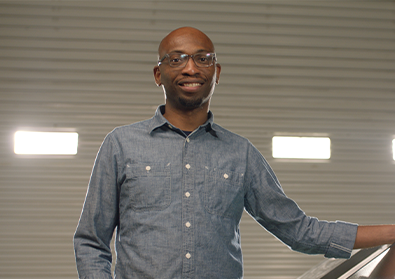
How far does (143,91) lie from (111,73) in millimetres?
402

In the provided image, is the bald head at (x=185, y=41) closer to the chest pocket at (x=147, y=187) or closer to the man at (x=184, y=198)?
the man at (x=184, y=198)

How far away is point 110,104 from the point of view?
13.0 feet

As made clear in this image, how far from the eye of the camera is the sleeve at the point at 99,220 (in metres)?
1.06

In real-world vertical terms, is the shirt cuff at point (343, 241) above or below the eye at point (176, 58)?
below

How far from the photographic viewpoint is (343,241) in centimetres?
122

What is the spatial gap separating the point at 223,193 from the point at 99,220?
1.32 feet

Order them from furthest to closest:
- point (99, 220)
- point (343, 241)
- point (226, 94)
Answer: point (226, 94)
point (343, 241)
point (99, 220)

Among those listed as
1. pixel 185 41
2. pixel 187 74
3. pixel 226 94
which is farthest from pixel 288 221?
pixel 226 94

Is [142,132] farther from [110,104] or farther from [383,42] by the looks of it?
[383,42]

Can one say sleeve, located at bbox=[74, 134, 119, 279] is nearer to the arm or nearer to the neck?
the neck

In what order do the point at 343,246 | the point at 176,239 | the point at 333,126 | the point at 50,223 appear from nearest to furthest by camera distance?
the point at 176,239
the point at 343,246
the point at 50,223
the point at 333,126

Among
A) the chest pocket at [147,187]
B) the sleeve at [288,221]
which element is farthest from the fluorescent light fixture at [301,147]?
the chest pocket at [147,187]

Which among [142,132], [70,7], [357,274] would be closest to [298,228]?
[357,274]

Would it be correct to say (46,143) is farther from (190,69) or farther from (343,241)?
(343,241)
